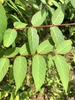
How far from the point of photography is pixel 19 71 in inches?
40.8

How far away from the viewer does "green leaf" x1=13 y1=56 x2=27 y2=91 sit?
1014mm

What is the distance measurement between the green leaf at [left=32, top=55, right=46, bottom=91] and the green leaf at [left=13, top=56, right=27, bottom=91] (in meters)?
0.05

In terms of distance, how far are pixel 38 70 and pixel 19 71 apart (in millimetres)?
97

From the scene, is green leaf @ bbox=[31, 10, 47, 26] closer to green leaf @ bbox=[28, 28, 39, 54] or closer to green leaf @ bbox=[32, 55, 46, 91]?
green leaf @ bbox=[28, 28, 39, 54]

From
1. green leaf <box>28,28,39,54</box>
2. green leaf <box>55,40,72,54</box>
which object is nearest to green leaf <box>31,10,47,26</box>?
green leaf <box>28,28,39,54</box>

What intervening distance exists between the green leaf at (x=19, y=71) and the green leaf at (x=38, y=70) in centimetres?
5

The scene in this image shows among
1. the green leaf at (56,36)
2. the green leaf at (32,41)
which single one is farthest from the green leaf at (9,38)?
the green leaf at (56,36)

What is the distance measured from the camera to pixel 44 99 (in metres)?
2.79

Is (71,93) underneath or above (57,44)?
underneath

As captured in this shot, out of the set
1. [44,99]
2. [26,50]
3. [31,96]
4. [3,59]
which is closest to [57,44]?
[26,50]

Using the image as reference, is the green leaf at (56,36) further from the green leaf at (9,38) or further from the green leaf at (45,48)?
the green leaf at (9,38)

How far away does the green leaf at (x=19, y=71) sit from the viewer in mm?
1014

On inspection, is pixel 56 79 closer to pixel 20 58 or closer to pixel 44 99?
pixel 44 99

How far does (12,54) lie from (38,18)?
9.7 inches
